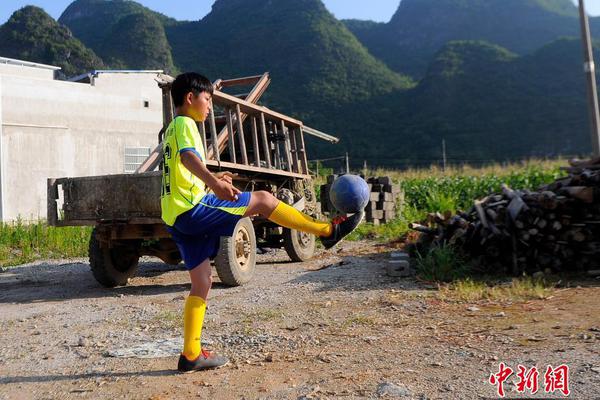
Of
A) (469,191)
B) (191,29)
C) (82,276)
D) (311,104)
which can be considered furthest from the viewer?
(191,29)

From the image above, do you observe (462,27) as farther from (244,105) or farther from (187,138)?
(187,138)

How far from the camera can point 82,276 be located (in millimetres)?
8156

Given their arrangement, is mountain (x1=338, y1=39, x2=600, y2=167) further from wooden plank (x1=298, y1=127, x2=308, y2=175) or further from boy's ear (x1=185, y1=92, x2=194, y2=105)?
boy's ear (x1=185, y1=92, x2=194, y2=105)

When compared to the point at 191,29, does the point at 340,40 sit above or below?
below

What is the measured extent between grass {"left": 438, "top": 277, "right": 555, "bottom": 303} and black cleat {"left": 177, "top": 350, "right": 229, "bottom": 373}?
2.74 metres

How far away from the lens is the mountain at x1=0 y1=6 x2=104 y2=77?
39.9m

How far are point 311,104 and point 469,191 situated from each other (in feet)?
132

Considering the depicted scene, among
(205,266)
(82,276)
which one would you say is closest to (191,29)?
(82,276)

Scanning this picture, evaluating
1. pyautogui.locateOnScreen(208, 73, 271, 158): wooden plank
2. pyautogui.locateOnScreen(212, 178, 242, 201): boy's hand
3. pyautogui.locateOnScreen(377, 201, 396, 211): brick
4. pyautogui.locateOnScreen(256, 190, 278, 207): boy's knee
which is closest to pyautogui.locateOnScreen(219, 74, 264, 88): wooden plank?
pyautogui.locateOnScreen(208, 73, 271, 158): wooden plank

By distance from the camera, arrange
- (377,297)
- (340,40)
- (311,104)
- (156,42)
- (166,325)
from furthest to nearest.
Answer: (340,40), (156,42), (311,104), (377,297), (166,325)

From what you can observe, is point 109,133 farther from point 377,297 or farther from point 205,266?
point 205,266

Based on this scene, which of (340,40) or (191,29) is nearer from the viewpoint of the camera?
(340,40)

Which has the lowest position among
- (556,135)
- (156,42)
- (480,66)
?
(556,135)

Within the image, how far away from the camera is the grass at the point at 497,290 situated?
5.41m
